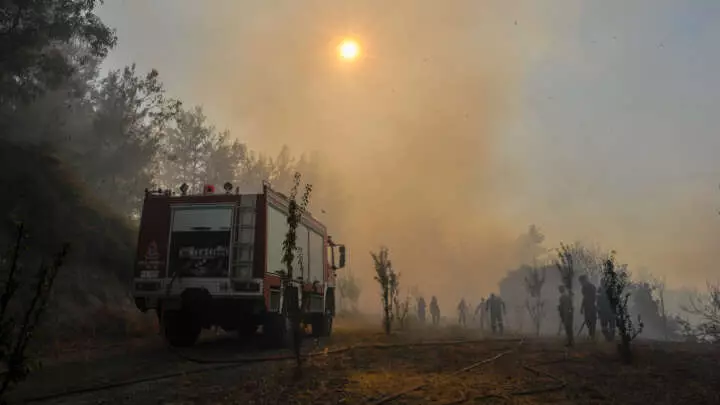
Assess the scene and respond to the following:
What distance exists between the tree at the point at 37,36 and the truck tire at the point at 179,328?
48.0 ft

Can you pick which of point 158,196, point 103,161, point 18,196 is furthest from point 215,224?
point 103,161

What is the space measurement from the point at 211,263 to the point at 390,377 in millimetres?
5245

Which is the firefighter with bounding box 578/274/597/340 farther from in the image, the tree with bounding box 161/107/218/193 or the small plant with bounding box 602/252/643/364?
the tree with bounding box 161/107/218/193

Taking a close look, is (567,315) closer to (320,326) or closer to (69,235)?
(320,326)

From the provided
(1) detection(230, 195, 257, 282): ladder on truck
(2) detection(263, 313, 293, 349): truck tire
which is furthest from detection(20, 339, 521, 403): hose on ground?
(1) detection(230, 195, 257, 282): ladder on truck

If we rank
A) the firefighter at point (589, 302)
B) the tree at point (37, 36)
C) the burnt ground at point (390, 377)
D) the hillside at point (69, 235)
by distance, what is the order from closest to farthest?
the burnt ground at point (390, 377), the firefighter at point (589, 302), the hillside at point (69, 235), the tree at point (37, 36)

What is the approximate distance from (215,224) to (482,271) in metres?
88.4

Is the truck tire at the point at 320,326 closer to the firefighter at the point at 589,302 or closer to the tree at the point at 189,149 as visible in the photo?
the firefighter at the point at 589,302

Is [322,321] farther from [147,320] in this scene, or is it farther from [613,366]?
[613,366]

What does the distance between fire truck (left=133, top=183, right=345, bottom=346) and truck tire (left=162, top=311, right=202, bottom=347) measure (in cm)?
2

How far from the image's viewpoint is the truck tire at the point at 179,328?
40.2 ft

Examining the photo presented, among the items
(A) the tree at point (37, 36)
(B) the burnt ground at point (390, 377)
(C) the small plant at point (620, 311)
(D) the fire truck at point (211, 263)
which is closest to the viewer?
(B) the burnt ground at point (390, 377)

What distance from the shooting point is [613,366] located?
1000 cm

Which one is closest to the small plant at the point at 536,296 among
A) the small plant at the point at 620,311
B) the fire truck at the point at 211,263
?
the small plant at the point at 620,311
